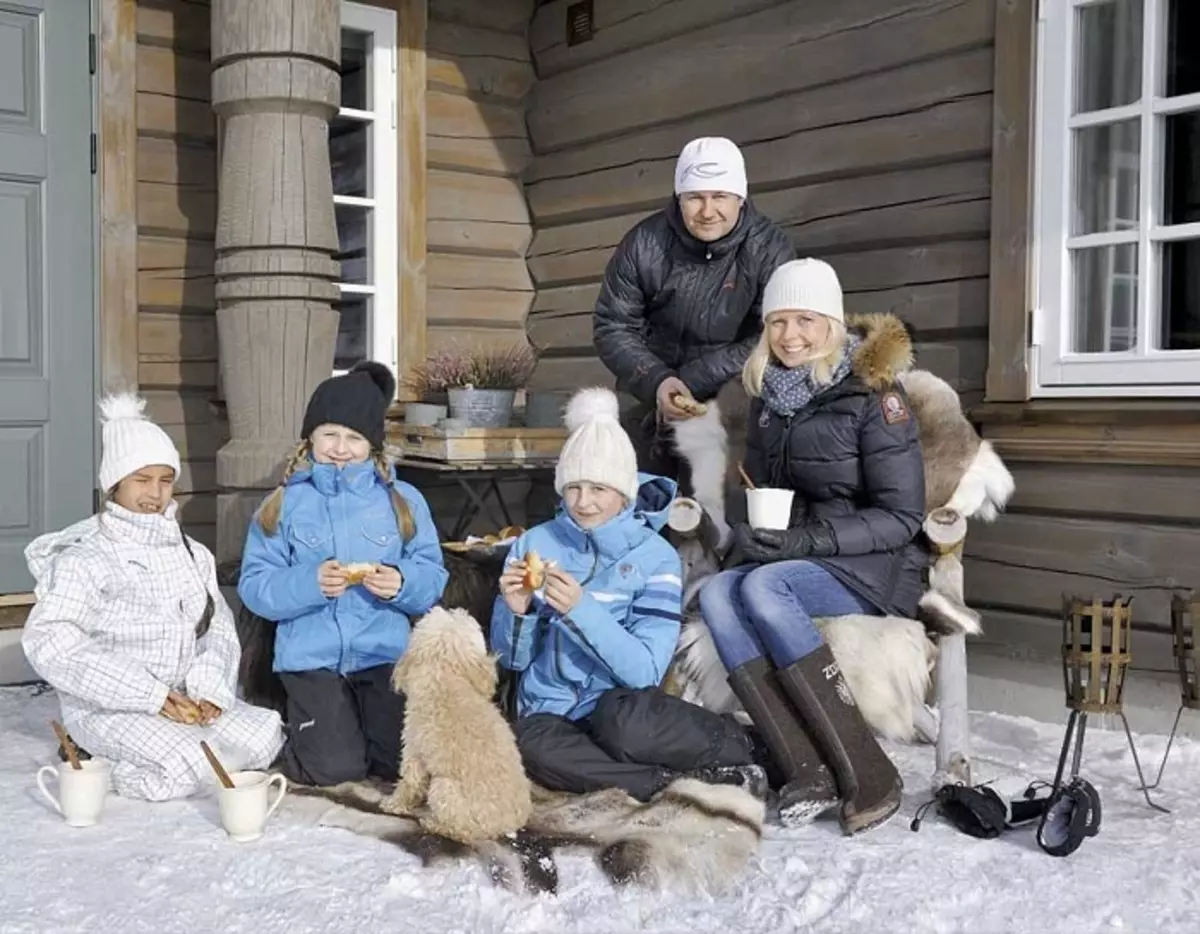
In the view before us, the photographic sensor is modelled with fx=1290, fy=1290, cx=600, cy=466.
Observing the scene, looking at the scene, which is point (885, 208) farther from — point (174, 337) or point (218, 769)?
point (218, 769)

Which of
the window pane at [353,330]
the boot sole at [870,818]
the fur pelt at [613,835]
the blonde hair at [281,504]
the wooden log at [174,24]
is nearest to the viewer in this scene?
the fur pelt at [613,835]

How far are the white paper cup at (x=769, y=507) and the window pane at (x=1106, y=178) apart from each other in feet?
5.22

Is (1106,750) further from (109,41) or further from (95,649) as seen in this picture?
(109,41)

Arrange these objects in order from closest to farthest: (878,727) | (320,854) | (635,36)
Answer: (320,854) < (878,727) < (635,36)

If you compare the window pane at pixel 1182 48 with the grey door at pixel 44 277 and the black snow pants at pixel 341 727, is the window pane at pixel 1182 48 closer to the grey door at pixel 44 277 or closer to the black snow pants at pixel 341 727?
the black snow pants at pixel 341 727

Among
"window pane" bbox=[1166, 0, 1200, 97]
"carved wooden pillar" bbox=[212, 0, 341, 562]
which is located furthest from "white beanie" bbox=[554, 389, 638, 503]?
"window pane" bbox=[1166, 0, 1200, 97]

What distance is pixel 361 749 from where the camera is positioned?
3570 mm

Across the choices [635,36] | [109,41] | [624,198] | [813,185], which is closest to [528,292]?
[624,198]

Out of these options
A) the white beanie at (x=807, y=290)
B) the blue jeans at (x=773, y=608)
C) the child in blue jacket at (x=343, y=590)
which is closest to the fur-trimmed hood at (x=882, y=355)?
the white beanie at (x=807, y=290)

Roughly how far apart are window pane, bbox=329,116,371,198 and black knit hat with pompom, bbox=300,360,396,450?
7.62 ft

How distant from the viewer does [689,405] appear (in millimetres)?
4156

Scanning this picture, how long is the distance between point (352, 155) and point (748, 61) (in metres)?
1.86

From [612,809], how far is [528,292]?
367 cm

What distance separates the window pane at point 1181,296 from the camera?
3939mm
